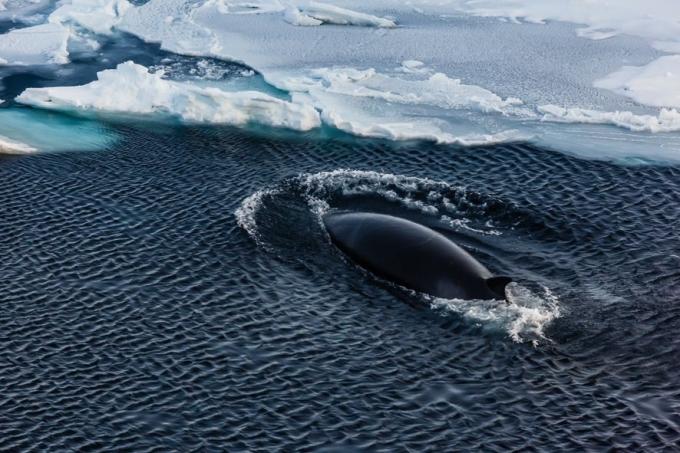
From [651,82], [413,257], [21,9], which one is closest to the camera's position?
[413,257]

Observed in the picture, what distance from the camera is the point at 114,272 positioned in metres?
27.3

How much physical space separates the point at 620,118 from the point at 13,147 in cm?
2418

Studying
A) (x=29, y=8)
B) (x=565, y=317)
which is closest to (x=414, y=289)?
(x=565, y=317)

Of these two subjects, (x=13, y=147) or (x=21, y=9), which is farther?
(x=21, y=9)

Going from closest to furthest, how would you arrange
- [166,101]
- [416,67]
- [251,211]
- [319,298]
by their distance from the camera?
1. [319,298]
2. [251,211]
3. [166,101]
4. [416,67]

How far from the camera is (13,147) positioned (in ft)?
118

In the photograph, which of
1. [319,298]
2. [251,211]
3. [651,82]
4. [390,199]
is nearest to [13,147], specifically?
[251,211]

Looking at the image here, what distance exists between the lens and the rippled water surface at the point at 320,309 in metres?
20.6

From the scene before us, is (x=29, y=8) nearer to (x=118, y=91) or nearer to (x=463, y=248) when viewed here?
(x=118, y=91)

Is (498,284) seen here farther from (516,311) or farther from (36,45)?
(36,45)

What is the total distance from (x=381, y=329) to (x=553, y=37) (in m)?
27.2

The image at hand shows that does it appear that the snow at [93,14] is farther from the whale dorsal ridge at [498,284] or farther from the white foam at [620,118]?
the whale dorsal ridge at [498,284]

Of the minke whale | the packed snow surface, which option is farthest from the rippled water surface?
the packed snow surface

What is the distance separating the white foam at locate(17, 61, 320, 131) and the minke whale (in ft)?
32.6
